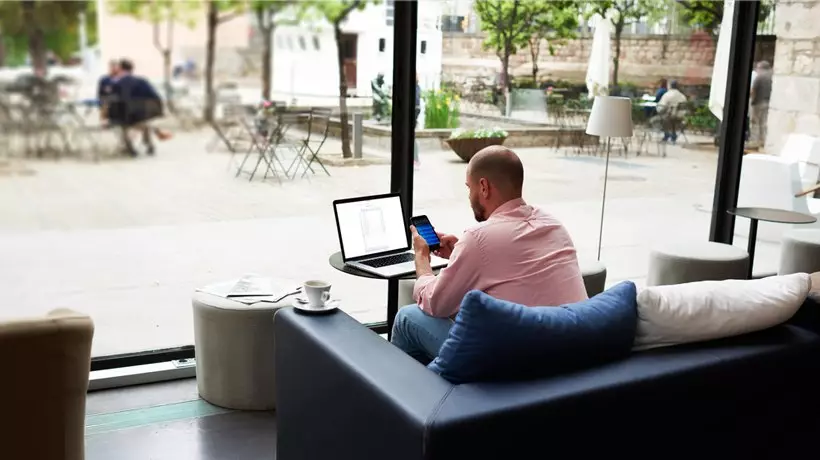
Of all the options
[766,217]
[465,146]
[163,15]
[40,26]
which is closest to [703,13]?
[766,217]

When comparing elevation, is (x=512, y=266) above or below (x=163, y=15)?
below

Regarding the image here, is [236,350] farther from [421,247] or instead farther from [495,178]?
[495,178]

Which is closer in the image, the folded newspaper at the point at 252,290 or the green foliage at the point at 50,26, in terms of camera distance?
the green foliage at the point at 50,26

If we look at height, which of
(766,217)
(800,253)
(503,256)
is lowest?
(800,253)

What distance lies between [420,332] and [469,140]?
1.94 metres

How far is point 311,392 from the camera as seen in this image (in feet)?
8.56

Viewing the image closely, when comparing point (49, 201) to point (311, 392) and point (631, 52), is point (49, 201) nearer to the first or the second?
point (311, 392)

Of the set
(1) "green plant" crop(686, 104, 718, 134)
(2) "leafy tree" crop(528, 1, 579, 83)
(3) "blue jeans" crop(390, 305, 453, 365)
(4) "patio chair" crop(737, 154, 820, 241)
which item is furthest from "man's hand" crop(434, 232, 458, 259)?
(4) "patio chair" crop(737, 154, 820, 241)

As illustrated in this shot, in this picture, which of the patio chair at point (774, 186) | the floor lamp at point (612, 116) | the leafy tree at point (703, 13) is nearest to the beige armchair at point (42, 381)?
the floor lamp at point (612, 116)

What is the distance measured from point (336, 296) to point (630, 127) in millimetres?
1950

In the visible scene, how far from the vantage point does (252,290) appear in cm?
375

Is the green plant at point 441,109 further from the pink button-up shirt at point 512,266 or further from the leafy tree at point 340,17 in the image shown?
the pink button-up shirt at point 512,266

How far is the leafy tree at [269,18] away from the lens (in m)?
4.14

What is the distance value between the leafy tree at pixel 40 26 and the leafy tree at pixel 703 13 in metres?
3.71
